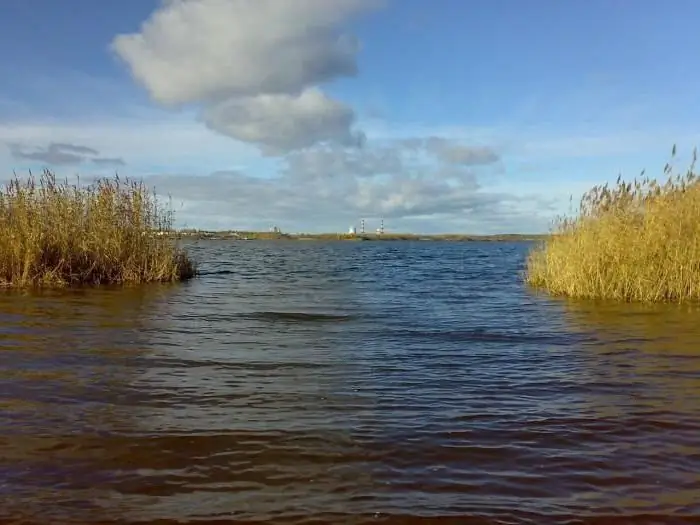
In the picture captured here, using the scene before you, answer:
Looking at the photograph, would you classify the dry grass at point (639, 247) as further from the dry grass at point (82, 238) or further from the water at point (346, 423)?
the dry grass at point (82, 238)

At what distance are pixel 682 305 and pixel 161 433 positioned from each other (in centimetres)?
1375

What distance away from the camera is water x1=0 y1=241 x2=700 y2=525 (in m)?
4.20

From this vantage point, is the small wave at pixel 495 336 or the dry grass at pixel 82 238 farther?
the dry grass at pixel 82 238

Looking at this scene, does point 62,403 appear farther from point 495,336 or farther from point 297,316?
point 297,316

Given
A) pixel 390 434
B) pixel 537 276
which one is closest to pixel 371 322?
pixel 390 434

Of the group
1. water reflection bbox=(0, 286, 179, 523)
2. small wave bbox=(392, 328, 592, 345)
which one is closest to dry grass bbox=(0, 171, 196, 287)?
water reflection bbox=(0, 286, 179, 523)

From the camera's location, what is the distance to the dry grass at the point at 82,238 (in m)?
18.7

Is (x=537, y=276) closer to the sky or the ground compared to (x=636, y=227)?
closer to the ground

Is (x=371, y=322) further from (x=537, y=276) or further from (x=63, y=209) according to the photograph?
(x=63, y=209)

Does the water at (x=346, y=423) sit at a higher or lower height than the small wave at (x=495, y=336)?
lower

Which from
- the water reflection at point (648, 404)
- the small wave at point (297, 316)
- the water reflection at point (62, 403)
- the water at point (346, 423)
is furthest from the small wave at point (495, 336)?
the water reflection at point (62, 403)

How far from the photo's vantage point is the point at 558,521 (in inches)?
156

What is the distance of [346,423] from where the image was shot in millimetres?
5898

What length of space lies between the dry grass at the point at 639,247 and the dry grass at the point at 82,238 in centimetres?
1377
